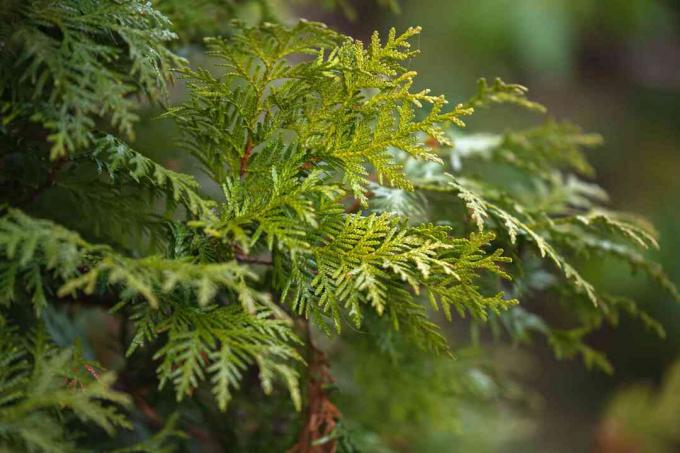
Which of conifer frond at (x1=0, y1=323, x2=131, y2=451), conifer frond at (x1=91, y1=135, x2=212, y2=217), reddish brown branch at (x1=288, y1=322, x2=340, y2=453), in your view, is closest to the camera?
conifer frond at (x1=0, y1=323, x2=131, y2=451)

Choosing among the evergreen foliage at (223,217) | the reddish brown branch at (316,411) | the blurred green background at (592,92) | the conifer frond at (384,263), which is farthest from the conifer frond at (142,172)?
the blurred green background at (592,92)

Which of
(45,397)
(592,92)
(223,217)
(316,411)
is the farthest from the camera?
(592,92)

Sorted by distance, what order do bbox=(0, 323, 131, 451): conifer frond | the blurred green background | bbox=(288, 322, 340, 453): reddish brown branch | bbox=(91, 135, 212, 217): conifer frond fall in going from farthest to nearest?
the blurred green background < bbox=(288, 322, 340, 453): reddish brown branch < bbox=(91, 135, 212, 217): conifer frond < bbox=(0, 323, 131, 451): conifer frond

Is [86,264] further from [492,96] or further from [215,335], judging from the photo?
[492,96]

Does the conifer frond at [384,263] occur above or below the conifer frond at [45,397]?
above

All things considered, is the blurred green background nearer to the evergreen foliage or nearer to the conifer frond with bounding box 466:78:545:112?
the conifer frond with bounding box 466:78:545:112

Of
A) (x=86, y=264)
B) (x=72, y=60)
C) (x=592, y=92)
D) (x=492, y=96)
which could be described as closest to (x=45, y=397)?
(x=86, y=264)

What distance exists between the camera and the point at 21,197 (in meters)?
0.68

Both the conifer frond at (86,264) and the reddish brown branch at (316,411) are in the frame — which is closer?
the conifer frond at (86,264)

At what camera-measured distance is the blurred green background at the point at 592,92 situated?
213 cm

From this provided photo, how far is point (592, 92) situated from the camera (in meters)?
2.73

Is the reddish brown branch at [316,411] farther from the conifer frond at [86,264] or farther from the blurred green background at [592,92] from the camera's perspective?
the blurred green background at [592,92]

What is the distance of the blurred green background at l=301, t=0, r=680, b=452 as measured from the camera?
2.13 m

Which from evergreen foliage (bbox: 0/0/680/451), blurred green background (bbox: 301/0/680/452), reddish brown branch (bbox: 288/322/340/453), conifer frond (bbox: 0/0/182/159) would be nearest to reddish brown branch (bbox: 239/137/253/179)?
evergreen foliage (bbox: 0/0/680/451)
